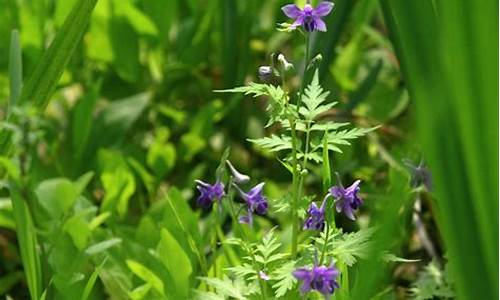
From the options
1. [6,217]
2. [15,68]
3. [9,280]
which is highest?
[15,68]

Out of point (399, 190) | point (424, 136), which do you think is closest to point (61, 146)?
point (399, 190)

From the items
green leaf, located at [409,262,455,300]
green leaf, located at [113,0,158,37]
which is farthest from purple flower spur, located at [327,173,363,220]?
green leaf, located at [113,0,158,37]

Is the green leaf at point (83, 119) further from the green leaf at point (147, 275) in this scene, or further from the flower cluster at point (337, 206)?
the flower cluster at point (337, 206)

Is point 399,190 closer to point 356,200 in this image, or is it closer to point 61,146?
point 356,200

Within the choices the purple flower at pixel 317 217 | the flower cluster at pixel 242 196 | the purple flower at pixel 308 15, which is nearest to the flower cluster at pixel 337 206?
the purple flower at pixel 317 217

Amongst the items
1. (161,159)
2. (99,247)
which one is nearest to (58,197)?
(99,247)

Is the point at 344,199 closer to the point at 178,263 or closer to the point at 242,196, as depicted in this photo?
the point at 242,196

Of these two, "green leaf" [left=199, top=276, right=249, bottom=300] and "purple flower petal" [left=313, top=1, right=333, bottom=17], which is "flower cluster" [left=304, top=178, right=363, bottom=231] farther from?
"purple flower petal" [left=313, top=1, right=333, bottom=17]
